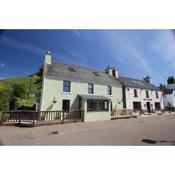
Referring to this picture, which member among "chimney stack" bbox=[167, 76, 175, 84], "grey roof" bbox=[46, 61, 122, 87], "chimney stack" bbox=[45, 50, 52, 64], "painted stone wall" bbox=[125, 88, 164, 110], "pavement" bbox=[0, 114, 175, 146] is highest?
"chimney stack" bbox=[167, 76, 175, 84]

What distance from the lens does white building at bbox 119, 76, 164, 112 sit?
2138 cm

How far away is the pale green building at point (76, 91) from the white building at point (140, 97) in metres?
2.09

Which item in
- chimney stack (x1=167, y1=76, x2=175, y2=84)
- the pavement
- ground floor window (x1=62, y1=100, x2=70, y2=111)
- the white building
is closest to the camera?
the pavement

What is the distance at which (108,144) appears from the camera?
5621 millimetres

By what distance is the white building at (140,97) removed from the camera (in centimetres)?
2138

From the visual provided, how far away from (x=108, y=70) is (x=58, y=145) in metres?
19.1

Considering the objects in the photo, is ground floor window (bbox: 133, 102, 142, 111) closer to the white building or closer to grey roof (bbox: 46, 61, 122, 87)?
the white building

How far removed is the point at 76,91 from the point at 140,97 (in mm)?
12750

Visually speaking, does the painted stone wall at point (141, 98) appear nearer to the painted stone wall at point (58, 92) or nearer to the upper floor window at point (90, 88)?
the painted stone wall at point (58, 92)

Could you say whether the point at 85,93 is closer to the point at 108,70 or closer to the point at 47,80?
the point at 47,80

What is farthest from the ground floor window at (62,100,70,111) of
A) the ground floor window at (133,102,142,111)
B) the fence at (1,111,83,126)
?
the ground floor window at (133,102,142,111)

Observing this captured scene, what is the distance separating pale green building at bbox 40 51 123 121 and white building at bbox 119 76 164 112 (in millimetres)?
2092

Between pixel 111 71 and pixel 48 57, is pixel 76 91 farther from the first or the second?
pixel 111 71
